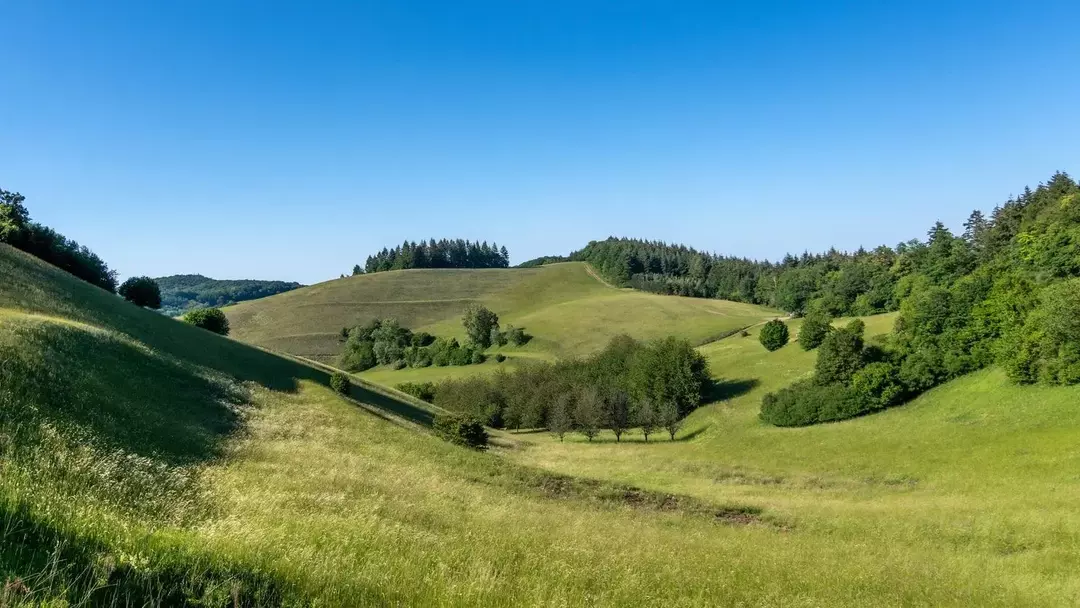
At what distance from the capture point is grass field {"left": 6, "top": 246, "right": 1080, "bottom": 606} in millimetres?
6631

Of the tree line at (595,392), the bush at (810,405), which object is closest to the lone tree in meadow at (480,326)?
the tree line at (595,392)

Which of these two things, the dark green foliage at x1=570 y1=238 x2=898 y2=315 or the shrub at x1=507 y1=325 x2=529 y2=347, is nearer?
the dark green foliage at x1=570 y1=238 x2=898 y2=315

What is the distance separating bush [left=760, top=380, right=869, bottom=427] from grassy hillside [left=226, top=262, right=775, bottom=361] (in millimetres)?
52516

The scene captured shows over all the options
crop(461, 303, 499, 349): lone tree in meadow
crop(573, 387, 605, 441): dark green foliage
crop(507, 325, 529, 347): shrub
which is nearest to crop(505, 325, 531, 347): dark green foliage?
crop(507, 325, 529, 347): shrub

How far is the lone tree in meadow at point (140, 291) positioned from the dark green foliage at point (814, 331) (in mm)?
89959

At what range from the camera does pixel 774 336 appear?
9600 cm

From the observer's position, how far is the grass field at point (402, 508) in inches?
261

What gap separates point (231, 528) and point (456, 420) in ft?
127

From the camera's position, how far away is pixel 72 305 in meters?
39.4

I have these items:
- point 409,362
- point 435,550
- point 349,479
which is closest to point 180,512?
point 435,550

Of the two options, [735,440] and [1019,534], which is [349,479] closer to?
[1019,534]

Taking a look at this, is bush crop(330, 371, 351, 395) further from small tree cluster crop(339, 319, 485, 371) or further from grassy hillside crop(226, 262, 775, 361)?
grassy hillside crop(226, 262, 775, 361)

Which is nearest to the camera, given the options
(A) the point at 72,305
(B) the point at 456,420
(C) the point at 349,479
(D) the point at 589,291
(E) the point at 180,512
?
(E) the point at 180,512

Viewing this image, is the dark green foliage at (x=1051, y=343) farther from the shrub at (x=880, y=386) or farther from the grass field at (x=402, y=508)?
the shrub at (x=880, y=386)
